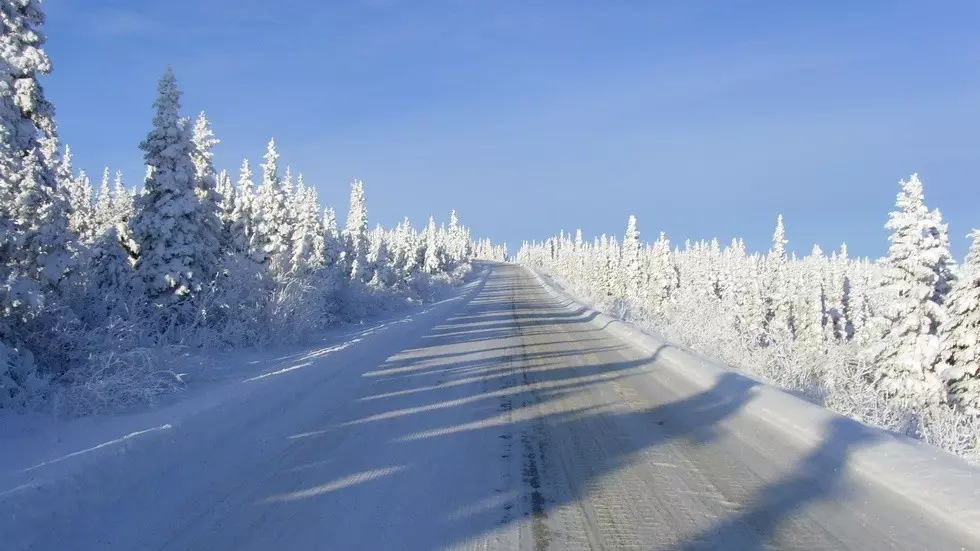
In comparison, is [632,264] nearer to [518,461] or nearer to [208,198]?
[208,198]

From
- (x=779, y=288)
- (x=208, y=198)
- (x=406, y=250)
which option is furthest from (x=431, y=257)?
(x=208, y=198)

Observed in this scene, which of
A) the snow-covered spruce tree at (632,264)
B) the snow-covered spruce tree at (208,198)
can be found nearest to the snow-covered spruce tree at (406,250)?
the snow-covered spruce tree at (632,264)

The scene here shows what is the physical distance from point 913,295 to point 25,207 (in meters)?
24.0

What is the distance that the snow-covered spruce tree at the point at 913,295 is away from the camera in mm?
19547

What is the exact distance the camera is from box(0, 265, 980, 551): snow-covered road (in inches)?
163

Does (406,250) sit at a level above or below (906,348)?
above

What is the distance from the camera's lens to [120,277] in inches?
515

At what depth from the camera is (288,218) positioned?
105 feet

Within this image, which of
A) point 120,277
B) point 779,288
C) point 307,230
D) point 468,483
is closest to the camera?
point 468,483

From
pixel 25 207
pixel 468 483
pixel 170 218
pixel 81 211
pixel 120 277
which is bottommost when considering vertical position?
pixel 468 483

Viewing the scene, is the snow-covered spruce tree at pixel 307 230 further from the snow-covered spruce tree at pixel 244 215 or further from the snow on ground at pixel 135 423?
the snow on ground at pixel 135 423

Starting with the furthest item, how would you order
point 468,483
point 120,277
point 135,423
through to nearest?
1. point 120,277
2. point 135,423
3. point 468,483

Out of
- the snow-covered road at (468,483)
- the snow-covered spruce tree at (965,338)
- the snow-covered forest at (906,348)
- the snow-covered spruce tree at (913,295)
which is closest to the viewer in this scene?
the snow-covered road at (468,483)

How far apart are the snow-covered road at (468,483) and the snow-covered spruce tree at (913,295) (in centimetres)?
1453
